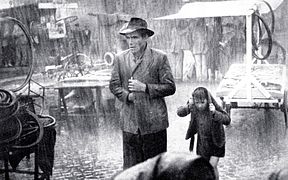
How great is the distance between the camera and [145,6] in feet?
71.7

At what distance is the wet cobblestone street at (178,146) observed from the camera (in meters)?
6.22

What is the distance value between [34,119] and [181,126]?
169 inches

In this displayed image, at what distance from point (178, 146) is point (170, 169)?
19.7ft

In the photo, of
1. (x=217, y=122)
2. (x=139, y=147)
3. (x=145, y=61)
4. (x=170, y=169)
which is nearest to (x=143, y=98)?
(x=145, y=61)

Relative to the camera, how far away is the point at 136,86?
4.35m

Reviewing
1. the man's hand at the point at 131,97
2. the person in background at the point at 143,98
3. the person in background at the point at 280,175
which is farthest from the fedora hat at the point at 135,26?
the person in background at the point at 280,175

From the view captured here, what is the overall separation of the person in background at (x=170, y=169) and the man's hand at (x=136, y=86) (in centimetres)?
272

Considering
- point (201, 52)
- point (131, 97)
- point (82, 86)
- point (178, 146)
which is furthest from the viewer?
point (201, 52)

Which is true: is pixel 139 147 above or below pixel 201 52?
above

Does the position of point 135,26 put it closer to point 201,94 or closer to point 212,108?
point 201,94

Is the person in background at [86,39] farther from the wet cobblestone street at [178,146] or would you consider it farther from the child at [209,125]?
the child at [209,125]

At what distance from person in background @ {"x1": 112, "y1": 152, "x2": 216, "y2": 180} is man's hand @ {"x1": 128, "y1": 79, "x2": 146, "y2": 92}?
272 cm

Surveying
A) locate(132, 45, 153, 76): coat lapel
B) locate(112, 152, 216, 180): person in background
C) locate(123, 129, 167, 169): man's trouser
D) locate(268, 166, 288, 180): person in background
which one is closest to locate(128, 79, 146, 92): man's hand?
locate(132, 45, 153, 76): coat lapel

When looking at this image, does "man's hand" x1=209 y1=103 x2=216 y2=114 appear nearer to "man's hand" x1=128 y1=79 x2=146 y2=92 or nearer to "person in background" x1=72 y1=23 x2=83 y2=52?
"man's hand" x1=128 y1=79 x2=146 y2=92
